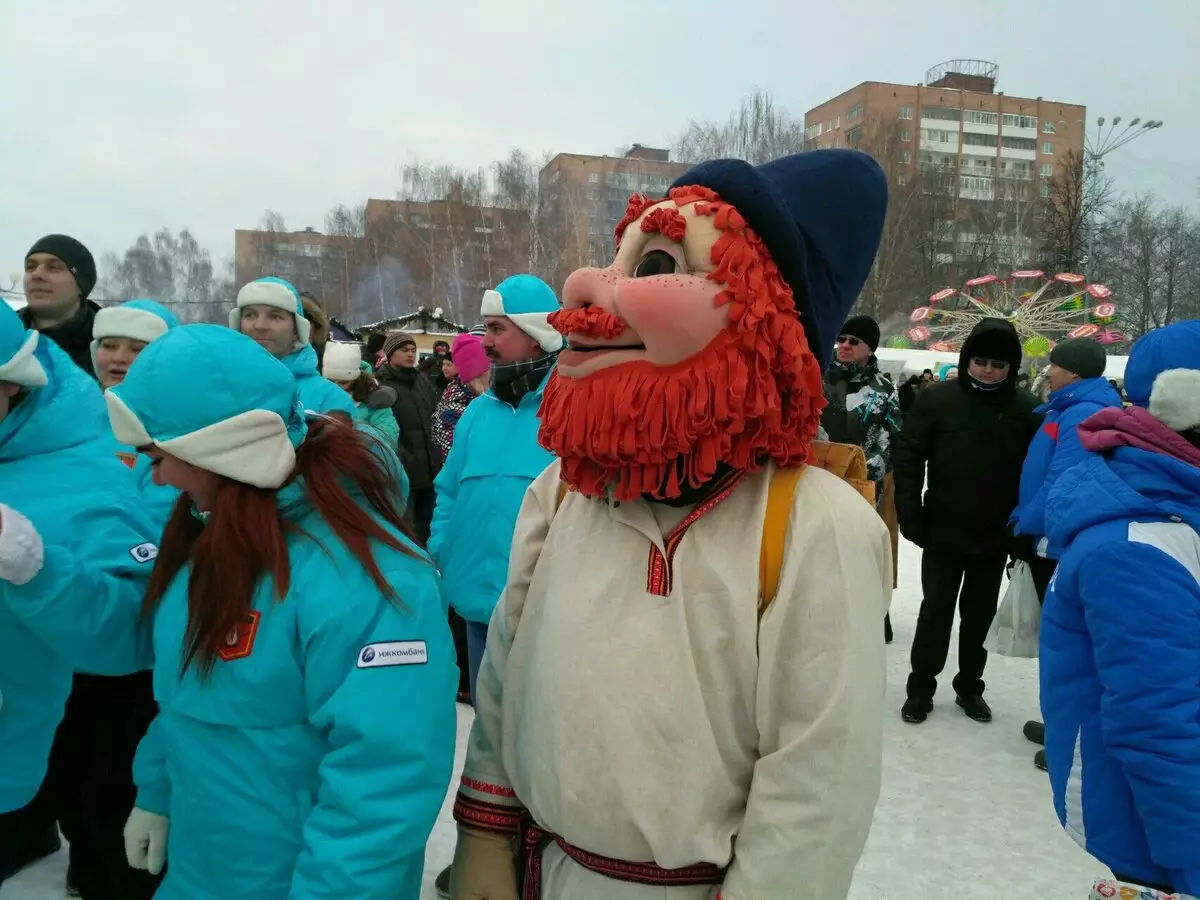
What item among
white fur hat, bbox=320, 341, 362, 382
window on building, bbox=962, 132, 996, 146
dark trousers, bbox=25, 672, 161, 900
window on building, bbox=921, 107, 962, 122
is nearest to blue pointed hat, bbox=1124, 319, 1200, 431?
dark trousers, bbox=25, 672, 161, 900

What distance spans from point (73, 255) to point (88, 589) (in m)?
2.63

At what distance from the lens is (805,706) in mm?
1230

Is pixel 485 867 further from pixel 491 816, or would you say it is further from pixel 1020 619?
pixel 1020 619

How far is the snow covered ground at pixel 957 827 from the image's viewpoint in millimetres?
2936

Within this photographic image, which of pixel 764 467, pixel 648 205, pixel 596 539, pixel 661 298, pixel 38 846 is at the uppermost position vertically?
pixel 648 205

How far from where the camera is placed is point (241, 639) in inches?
57.9

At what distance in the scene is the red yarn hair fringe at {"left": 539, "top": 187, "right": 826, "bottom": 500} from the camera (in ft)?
4.24

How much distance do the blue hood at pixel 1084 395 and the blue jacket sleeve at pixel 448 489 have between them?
2.85 metres

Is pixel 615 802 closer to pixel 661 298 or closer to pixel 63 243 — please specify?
pixel 661 298

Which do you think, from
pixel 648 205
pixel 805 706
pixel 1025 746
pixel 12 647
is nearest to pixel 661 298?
pixel 648 205

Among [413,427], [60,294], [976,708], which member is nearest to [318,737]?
[60,294]

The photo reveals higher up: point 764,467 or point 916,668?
point 764,467

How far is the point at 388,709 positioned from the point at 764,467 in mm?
772

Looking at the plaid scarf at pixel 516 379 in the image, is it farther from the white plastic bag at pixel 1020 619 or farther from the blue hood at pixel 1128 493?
the white plastic bag at pixel 1020 619
